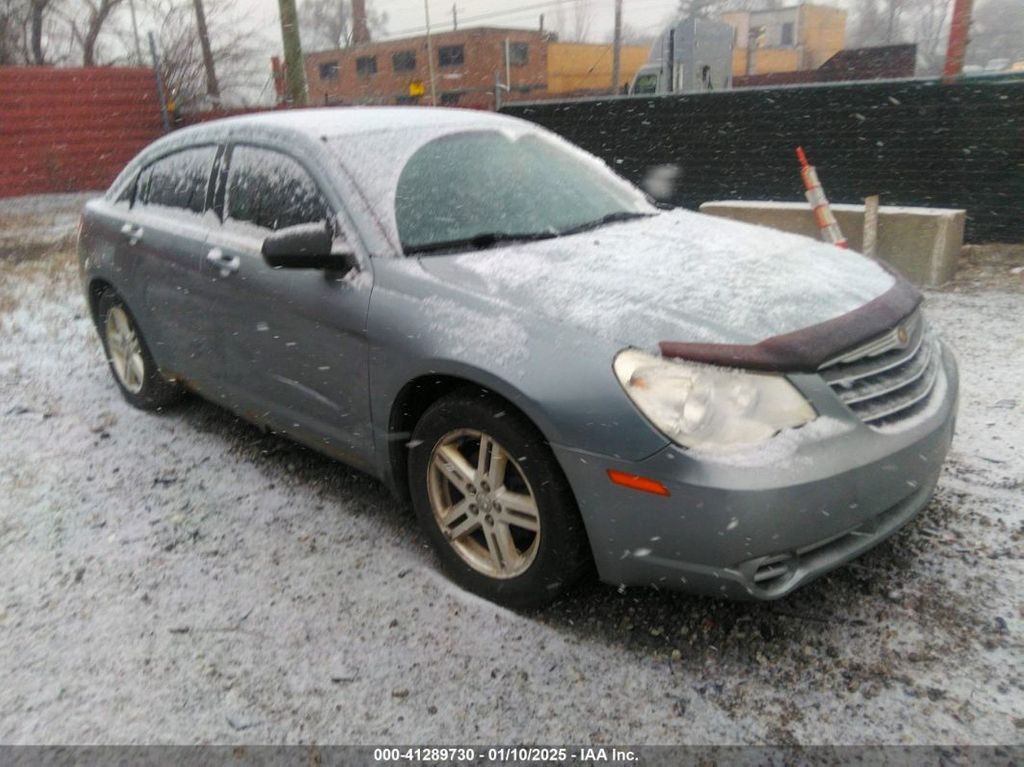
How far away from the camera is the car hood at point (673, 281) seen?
2.39 m

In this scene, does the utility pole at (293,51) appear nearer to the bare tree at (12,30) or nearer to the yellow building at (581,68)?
the bare tree at (12,30)

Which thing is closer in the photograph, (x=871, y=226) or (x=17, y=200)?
(x=871, y=226)

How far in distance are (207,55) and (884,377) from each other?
79.1ft

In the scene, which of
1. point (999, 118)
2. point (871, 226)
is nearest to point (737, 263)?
point (871, 226)

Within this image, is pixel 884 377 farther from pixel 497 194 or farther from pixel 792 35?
pixel 792 35

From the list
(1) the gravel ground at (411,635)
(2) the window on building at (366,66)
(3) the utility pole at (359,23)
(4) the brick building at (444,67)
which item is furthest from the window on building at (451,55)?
(1) the gravel ground at (411,635)

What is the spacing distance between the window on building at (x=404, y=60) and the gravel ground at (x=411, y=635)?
4233cm

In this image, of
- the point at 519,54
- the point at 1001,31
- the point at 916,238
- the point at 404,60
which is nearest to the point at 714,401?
the point at 916,238

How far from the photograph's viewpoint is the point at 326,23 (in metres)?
54.1

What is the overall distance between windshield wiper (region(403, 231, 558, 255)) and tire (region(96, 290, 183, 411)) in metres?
2.03

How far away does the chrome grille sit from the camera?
7.76 ft

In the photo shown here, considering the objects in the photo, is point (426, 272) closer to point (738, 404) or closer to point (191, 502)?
point (738, 404)

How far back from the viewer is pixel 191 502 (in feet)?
11.8

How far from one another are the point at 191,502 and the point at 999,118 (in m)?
7.68
